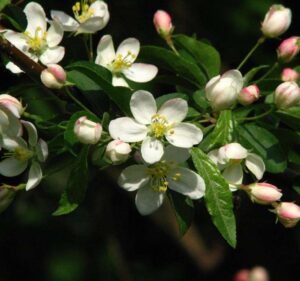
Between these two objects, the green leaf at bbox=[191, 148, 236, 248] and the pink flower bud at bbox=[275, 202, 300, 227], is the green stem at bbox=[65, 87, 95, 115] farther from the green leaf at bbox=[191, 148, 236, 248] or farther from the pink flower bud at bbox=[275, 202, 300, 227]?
the pink flower bud at bbox=[275, 202, 300, 227]

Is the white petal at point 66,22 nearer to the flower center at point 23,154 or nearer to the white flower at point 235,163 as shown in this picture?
the flower center at point 23,154

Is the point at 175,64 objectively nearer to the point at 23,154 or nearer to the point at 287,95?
the point at 287,95

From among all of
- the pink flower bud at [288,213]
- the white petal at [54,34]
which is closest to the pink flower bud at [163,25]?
the white petal at [54,34]

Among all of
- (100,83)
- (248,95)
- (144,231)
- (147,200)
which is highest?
(248,95)

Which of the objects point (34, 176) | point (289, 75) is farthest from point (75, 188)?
point (289, 75)

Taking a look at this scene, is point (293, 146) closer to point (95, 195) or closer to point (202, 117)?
point (202, 117)

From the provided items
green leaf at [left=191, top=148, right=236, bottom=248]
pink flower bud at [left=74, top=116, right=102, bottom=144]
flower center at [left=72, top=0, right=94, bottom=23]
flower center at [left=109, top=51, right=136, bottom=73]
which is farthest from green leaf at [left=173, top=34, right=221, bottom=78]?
pink flower bud at [left=74, top=116, right=102, bottom=144]

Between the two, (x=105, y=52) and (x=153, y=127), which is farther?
(x=105, y=52)
